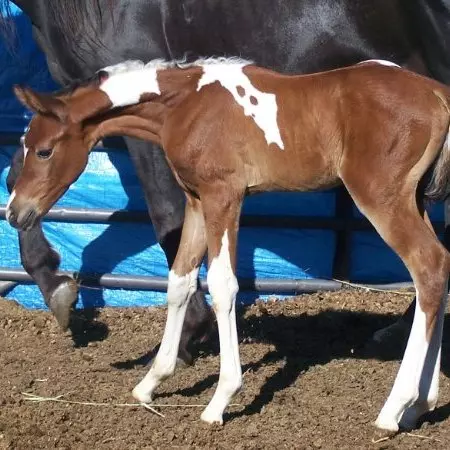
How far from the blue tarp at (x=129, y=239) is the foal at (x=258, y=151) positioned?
71.2 inches

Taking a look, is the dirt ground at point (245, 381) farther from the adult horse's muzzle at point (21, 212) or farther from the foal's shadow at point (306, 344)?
the adult horse's muzzle at point (21, 212)

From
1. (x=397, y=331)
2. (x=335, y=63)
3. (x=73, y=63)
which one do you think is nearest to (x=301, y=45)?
(x=335, y=63)

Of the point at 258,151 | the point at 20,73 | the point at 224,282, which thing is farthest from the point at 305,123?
the point at 20,73

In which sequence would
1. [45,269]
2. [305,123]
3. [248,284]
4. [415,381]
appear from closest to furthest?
[415,381] < [305,123] < [45,269] < [248,284]

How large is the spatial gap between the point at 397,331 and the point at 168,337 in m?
1.46

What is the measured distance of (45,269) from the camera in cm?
548

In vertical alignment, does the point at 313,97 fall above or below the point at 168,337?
above

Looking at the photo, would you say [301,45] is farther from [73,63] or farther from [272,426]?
[272,426]

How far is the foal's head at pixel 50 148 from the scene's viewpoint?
158 inches

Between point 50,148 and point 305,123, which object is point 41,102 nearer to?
point 50,148

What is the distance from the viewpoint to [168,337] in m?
4.18

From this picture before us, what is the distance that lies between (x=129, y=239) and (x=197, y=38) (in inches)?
57.6

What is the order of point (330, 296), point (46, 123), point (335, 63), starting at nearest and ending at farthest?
point (46, 123) < point (335, 63) < point (330, 296)

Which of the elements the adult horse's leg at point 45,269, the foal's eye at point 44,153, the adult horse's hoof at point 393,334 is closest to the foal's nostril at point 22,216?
the foal's eye at point 44,153
